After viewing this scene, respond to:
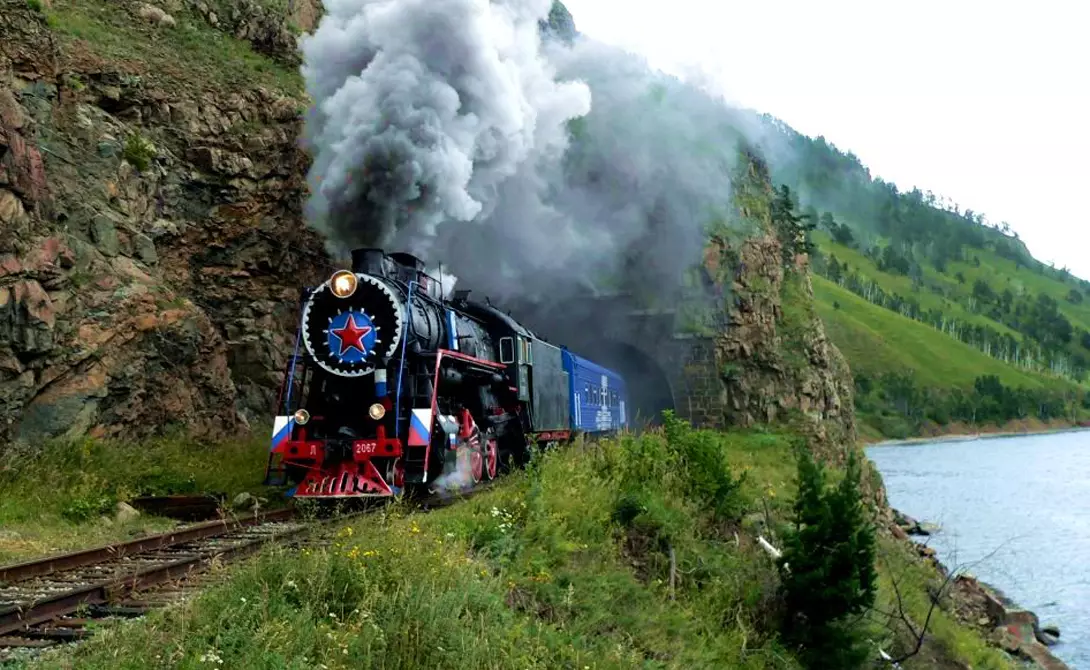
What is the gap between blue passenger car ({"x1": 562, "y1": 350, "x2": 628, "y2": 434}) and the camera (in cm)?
1925

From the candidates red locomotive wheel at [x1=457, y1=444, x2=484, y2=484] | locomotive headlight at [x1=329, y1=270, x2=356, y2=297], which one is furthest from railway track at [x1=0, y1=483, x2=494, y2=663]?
locomotive headlight at [x1=329, y1=270, x2=356, y2=297]

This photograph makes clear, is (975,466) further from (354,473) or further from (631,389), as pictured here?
(354,473)

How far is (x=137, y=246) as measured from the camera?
15.2m

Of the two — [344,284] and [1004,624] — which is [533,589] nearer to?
[344,284]

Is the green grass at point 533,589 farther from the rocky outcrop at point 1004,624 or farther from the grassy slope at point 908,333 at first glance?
the grassy slope at point 908,333

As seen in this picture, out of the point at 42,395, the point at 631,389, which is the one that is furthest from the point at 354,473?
the point at 631,389

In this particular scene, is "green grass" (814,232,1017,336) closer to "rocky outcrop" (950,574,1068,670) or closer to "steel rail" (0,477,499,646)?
"rocky outcrop" (950,574,1068,670)

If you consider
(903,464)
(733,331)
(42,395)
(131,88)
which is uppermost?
(131,88)

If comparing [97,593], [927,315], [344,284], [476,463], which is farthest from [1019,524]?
[927,315]

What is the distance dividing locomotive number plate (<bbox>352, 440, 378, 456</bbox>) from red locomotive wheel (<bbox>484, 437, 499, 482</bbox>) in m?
3.04

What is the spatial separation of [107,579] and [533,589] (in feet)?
11.3

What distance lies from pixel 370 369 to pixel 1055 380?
503 feet

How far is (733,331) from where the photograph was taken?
2486cm

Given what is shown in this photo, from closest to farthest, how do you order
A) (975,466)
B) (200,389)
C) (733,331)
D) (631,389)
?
(200,389)
(733,331)
(631,389)
(975,466)
